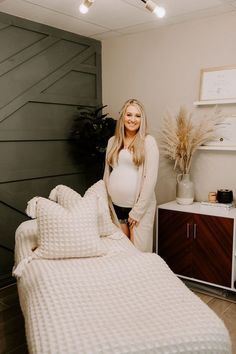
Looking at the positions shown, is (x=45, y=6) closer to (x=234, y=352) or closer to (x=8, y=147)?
(x=8, y=147)

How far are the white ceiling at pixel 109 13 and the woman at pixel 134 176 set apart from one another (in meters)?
0.80

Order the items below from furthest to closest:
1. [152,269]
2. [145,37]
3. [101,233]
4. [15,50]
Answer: [145,37]
[15,50]
[101,233]
[152,269]

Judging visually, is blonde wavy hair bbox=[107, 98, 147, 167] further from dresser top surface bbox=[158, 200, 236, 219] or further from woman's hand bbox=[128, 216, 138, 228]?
dresser top surface bbox=[158, 200, 236, 219]

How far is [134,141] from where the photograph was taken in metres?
2.91

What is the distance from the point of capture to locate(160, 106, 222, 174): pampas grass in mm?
3217

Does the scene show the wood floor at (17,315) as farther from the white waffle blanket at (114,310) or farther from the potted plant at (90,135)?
the potted plant at (90,135)

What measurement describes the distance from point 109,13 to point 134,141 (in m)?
1.15

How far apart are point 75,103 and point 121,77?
589 millimetres

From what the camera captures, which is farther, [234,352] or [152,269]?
[234,352]

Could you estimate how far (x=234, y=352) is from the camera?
2.30m

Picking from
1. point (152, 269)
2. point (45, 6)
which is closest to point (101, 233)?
point (152, 269)

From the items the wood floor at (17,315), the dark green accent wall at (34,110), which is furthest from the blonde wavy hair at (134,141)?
the wood floor at (17,315)

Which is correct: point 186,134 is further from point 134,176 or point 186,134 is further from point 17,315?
point 17,315

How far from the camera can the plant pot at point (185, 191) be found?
3.31 meters
